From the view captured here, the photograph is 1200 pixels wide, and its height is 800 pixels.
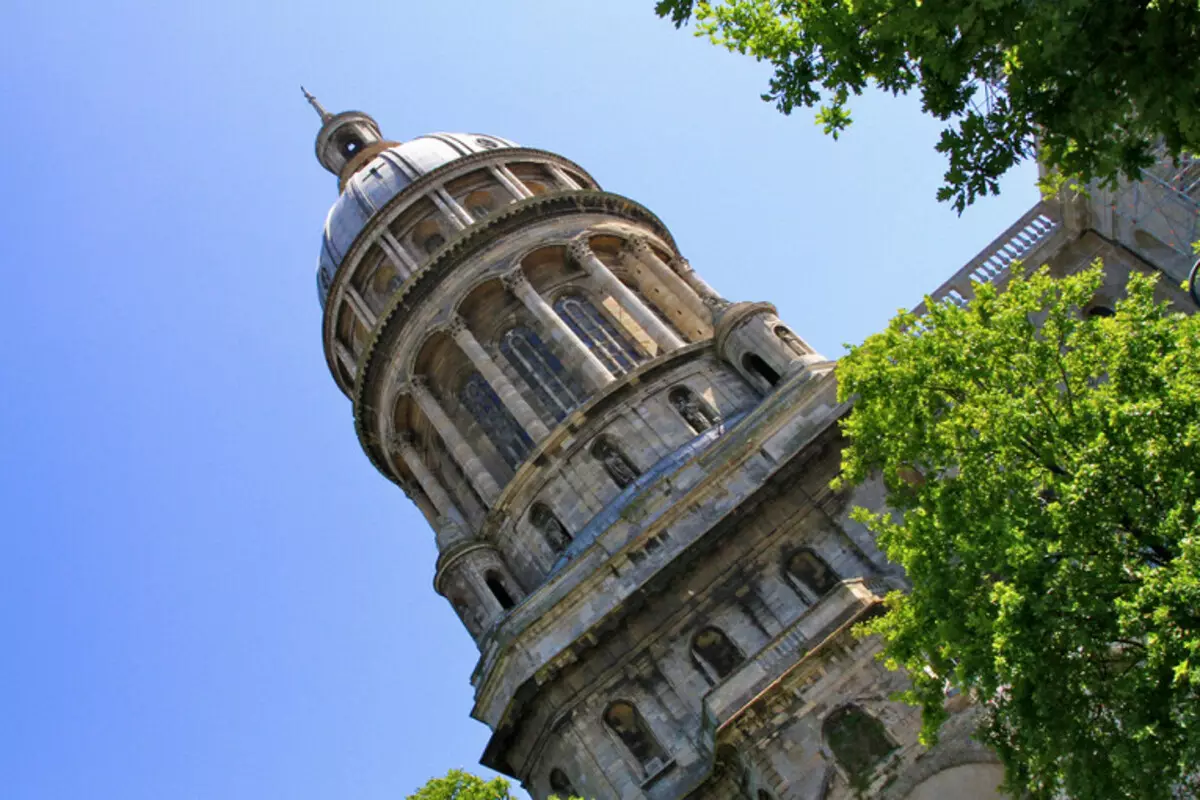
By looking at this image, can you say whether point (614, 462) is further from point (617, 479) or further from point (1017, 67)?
point (1017, 67)

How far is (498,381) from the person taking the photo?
34.5 meters

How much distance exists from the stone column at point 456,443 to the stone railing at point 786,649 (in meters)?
12.8

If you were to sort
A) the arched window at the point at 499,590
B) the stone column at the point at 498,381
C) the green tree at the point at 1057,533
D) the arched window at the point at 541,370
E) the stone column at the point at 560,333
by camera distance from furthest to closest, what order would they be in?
1. the arched window at the point at 541,370
2. the stone column at the point at 560,333
3. the stone column at the point at 498,381
4. the arched window at the point at 499,590
5. the green tree at the point at 1057,533

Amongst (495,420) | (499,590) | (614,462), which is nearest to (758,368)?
(614,462)

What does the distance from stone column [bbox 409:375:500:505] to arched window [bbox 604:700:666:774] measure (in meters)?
10.0

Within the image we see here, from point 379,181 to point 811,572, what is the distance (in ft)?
88.3

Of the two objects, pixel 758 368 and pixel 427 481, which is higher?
pixel 427 481

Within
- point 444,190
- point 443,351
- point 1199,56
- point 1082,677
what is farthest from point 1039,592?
point 444,190

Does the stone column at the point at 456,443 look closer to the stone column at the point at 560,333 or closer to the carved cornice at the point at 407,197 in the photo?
the stone column at the point at 560,333

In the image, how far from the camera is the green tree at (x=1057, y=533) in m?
12.4

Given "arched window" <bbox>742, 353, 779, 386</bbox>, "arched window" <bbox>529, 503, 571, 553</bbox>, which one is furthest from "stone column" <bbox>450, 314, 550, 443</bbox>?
"arched window" <bbox>742, 353, 779, 386</bbox>

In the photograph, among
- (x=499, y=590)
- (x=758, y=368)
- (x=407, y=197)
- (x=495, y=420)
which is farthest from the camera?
(x=407, y=197)

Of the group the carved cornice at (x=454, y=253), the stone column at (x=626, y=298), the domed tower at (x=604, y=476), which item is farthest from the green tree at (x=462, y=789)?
the carved cornice at (x=454, y=253)

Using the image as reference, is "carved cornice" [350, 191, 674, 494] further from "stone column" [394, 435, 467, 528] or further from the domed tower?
"stone column" [394, 435, 467, 528]
